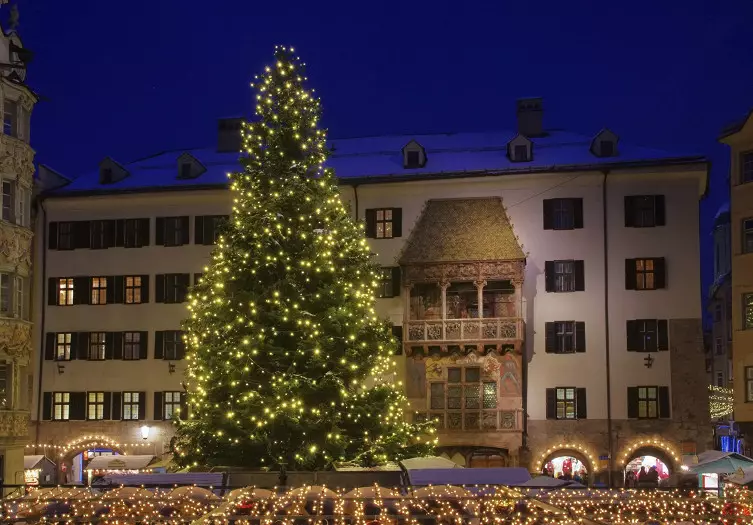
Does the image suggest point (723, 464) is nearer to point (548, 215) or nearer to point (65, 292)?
point (548, 215)

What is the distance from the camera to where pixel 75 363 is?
49.4m

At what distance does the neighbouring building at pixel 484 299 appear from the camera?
45406 millimetres

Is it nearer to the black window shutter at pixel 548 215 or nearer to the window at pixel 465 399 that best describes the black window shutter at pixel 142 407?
the window at pixel 465 399

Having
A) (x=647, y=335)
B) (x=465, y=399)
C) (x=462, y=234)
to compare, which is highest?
(x=462, y=234)

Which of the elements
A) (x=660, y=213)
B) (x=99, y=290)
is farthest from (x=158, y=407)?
(x=660, y=213)

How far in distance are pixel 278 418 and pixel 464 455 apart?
1633 cm

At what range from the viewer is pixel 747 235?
1721 inches

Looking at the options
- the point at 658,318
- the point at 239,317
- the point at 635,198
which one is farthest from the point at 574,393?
the point at 239,317

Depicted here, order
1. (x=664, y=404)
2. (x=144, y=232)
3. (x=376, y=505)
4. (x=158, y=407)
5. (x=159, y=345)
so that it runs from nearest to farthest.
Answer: (x=376, y=505)
(x=664, y=404)
(x=158, y=407)
(x=159, y=345)
(x=144, y=232)

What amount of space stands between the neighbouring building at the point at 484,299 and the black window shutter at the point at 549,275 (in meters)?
0.11

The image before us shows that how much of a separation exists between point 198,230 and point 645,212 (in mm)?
18676

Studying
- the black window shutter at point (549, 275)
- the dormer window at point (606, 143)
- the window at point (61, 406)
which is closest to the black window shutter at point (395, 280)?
the black window shutter at point (549, 275)

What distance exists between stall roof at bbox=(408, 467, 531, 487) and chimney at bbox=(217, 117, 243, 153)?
101ft

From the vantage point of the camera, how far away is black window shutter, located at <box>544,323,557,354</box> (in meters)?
46.0
